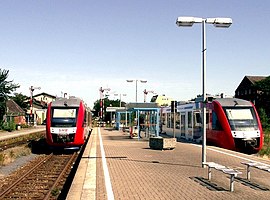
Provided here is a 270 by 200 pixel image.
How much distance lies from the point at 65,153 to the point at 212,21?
13710 mm

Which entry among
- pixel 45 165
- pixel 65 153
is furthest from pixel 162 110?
pixel 45 165

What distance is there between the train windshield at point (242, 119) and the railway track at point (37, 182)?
8.25m

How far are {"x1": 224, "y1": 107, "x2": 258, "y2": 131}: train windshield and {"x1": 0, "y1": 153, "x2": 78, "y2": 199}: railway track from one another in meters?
8.25

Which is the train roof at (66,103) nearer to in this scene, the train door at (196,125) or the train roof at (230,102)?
the train door at (196,125)

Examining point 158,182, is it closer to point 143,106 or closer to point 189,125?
point 189,125

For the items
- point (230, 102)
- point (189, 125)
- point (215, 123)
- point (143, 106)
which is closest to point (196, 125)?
point (189, 125)

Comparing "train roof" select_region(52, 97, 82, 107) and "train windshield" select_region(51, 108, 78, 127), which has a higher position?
"train roof" select_region(52, 97, 82, 107)

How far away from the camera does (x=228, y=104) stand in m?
22.0

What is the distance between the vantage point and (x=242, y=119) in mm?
21219

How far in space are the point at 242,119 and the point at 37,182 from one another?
11570 mm

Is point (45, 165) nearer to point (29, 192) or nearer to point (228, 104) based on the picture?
point (29, 192)

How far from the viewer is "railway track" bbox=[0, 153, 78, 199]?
11.5m

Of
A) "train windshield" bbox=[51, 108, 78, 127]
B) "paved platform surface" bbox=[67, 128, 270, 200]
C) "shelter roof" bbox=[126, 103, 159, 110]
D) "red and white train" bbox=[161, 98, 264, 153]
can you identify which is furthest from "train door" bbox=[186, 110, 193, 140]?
"paved platform surface" bbox=[67, 128, 270, 200]

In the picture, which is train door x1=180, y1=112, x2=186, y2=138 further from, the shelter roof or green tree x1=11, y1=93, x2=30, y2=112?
green tree x1=11, y1=93, x2=30, y2=112
